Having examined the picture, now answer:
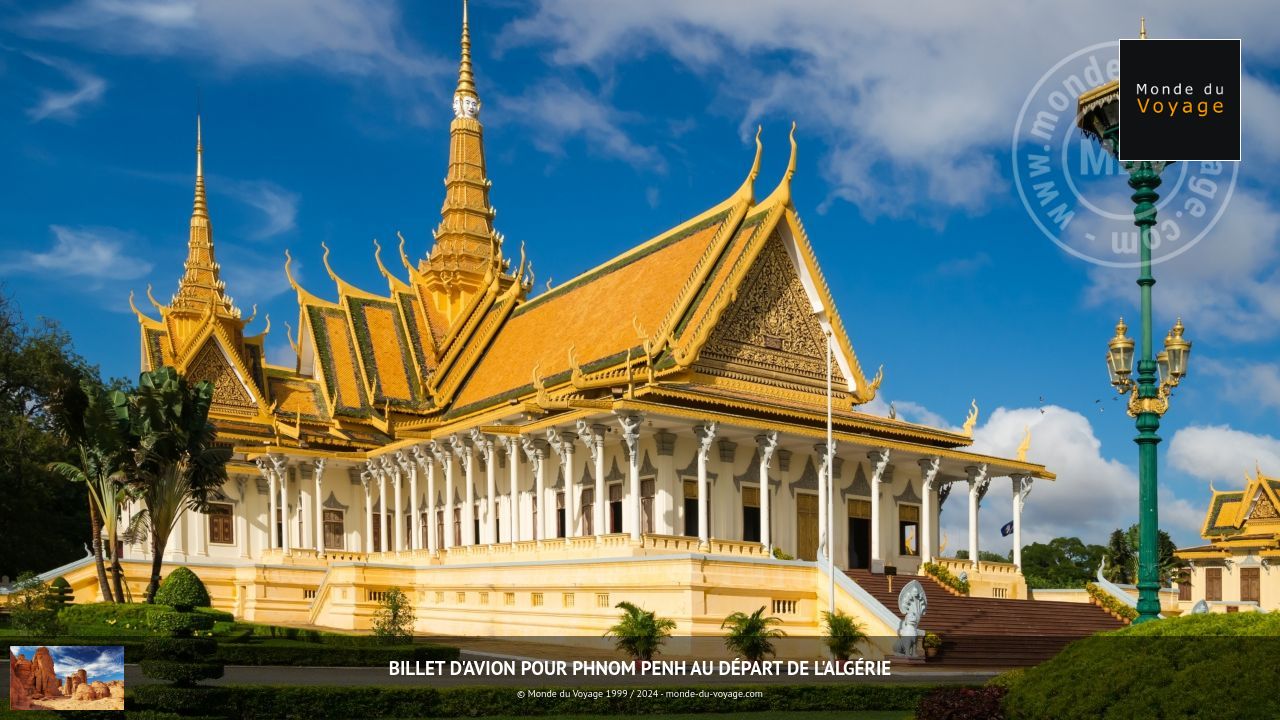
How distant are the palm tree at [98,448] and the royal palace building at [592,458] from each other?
13.7ft

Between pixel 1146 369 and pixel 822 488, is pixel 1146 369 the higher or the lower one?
the higher one

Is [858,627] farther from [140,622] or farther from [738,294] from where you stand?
[140,622]

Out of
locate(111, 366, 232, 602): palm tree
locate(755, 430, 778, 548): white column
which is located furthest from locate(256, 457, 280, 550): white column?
locate(755, 430, 778, 548): white column

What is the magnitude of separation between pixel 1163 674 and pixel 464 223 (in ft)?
137

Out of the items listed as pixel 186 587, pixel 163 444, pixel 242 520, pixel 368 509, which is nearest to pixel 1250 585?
pixel 368 509

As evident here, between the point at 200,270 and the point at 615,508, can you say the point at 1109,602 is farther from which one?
the point at 200,270

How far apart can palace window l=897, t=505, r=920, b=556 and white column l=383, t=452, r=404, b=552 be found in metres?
14.4

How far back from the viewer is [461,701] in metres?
14.8

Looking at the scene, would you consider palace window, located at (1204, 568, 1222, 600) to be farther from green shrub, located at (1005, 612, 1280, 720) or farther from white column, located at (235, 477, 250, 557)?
green shrub, located at (1005, 612, 1280, 720)

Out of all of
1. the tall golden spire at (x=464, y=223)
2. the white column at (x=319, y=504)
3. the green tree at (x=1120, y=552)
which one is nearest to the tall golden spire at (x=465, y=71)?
the tall golden spire at (x=464, y=223)

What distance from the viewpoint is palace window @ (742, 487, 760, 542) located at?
3167cm

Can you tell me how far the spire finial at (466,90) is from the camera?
171 feet

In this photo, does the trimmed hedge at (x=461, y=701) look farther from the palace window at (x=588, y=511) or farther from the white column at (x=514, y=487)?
the palace window at (x=588, y=511)

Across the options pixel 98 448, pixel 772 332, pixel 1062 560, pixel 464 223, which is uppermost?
pixel 464 223
